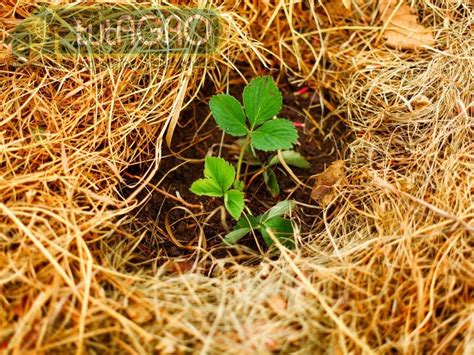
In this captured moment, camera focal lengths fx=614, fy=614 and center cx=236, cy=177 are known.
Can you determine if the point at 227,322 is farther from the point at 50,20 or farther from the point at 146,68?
the point at 50,20

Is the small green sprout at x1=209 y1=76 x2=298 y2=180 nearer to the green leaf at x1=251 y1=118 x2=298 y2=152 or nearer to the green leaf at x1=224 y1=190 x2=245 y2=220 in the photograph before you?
the green leaf at x1=251 y1=118 x2=298 y2=152

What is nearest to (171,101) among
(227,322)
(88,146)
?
(88,146)

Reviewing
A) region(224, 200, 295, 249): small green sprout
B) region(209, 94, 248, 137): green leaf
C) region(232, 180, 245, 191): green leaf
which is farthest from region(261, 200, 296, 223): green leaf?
region(209, 94, 248, 137): green leaf

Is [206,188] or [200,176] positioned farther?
[200,176]

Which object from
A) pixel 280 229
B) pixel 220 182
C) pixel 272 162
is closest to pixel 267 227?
pixel 280 229

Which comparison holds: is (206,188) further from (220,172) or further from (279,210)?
(279,210)

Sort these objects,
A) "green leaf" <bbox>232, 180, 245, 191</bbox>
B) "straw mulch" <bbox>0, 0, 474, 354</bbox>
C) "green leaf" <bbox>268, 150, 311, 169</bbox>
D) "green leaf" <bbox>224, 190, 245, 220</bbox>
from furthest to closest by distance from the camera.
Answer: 1. "green leaf" <bbox>268, 150, 311, 169</bbox>
2. "green leaf" <bbox>232, 180, 245, 191</bbox>
3. "green leaf" <bbox>224, 190, 245, 220</bbox>
4. "straw mulch" <bbox>0, 0, 474, 354</bbox>

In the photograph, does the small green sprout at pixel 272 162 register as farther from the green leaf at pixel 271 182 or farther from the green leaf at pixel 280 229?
the green leaf at pixel 280 229
